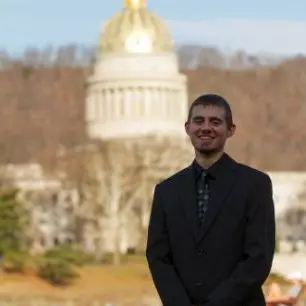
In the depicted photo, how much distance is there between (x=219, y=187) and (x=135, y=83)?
7796cm

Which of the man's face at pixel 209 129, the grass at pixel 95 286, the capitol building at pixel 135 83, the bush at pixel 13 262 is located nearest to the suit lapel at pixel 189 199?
the man's face at pixel 209 129

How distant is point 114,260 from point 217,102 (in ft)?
144

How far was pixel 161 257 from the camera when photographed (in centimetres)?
569

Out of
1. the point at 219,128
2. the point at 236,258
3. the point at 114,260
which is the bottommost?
the point at 114,260

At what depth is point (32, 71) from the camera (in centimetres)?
15438

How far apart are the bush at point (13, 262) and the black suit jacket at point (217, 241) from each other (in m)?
36.5

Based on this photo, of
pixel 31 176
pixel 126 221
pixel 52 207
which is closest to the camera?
pixel 126 221

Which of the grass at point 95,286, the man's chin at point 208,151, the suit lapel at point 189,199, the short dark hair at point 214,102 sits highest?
the short dark hair at point 214,102

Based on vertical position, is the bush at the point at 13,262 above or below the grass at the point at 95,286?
above

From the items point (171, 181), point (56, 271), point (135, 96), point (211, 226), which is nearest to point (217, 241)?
point (211, 226)

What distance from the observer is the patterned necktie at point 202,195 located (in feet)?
18.5

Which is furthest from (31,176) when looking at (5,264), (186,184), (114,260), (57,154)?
(186,184)

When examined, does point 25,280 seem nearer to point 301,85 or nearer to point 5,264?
point 5,264

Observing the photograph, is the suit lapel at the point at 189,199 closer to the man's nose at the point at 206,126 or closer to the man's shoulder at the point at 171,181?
the man's shoulder at the point at 171,181
